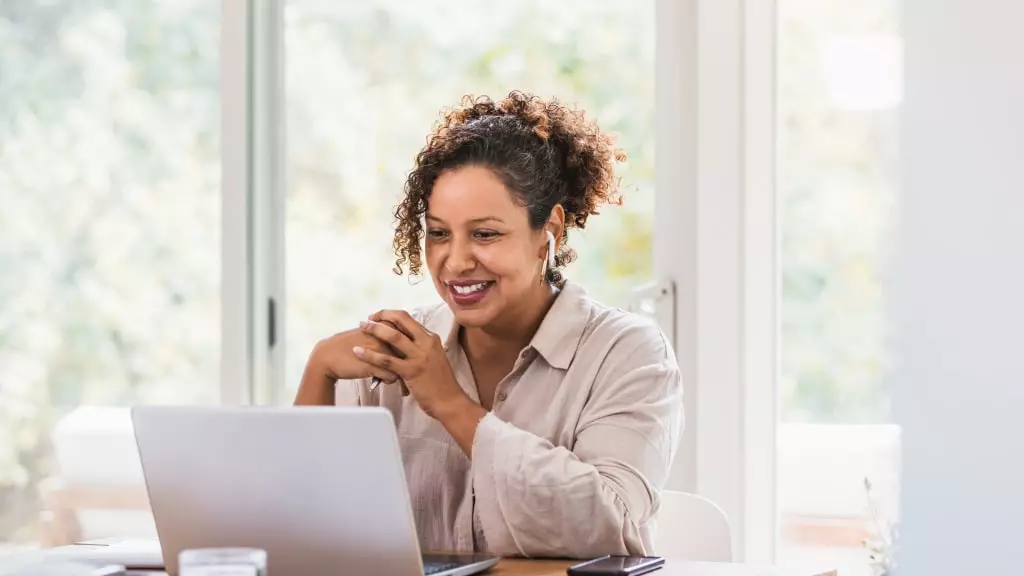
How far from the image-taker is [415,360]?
1763 mm

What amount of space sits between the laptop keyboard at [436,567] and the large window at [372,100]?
1.59m

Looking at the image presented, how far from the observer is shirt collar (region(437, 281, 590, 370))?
1881mm

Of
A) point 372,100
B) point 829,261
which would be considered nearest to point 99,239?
point 372,100

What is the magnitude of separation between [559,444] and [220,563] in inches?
33.0

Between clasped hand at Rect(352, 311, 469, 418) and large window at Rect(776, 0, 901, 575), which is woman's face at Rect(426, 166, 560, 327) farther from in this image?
large window at Rect(776, 0, 901, 575)

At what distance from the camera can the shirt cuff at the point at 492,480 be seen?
160 cm

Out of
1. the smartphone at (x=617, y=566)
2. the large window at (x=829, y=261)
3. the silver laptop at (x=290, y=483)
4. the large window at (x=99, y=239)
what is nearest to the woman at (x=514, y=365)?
the smartphone at (x=617, y=566)

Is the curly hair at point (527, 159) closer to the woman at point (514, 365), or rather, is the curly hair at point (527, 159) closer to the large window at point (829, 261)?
the woman at point (514, 365)

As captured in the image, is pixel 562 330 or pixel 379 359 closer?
pixel 379 359

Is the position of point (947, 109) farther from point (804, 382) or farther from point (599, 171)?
point (804, 382)

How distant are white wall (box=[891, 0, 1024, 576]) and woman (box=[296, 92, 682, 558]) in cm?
102

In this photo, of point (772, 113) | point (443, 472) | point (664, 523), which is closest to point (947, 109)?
point (443, 472)

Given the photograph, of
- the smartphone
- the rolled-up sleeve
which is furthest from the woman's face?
the smartphone

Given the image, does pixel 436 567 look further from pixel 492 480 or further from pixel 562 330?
pixel 562 330
